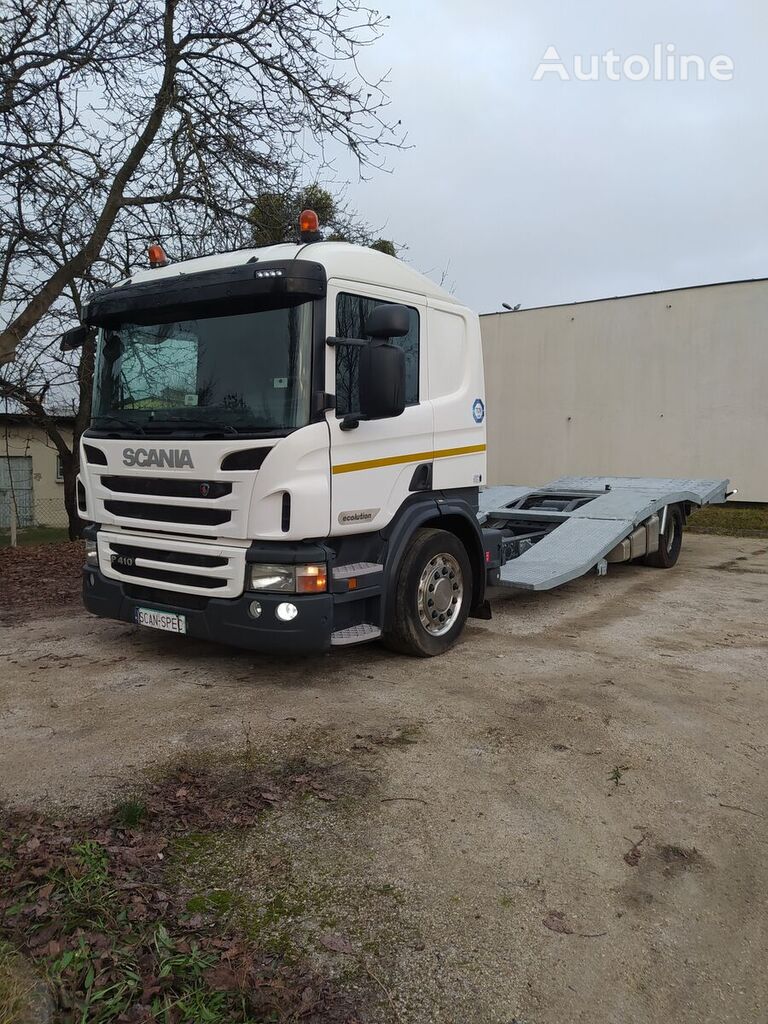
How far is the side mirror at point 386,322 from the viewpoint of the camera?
180 inches

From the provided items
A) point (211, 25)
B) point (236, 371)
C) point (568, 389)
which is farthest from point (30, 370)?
point (568, 389)

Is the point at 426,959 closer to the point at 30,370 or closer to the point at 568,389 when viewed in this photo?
the point at 30,370

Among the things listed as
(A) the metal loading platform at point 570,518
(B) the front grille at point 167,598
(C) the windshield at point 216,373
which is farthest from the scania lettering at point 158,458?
(A) the metal loading platform at point 570,518

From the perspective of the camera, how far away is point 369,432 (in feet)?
16.3

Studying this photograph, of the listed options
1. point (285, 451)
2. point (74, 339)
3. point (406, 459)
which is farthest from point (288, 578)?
point (74, 339)

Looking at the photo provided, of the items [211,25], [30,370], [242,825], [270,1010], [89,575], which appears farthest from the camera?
[30,370]

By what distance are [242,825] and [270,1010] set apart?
3.58 feet

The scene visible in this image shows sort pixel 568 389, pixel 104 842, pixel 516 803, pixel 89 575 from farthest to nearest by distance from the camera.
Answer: pixel 568 389 → pixel 89 575 → pixel 516 803 → pixel 104 842

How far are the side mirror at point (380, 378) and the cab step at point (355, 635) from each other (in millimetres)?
1436

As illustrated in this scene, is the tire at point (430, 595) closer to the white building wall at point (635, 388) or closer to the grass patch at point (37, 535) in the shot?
the white building wall at point (635, 388)

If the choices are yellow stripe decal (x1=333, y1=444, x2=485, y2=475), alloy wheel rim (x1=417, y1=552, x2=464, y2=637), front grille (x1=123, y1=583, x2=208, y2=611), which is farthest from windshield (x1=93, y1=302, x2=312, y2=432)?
alloy wheel rim (x1=417, y1=552, x2=464, y2=637)

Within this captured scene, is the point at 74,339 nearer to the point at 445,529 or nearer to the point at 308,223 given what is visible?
the point at 308,223

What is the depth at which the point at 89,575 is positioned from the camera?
558 cm

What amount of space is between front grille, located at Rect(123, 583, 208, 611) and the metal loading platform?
9.10 ft
